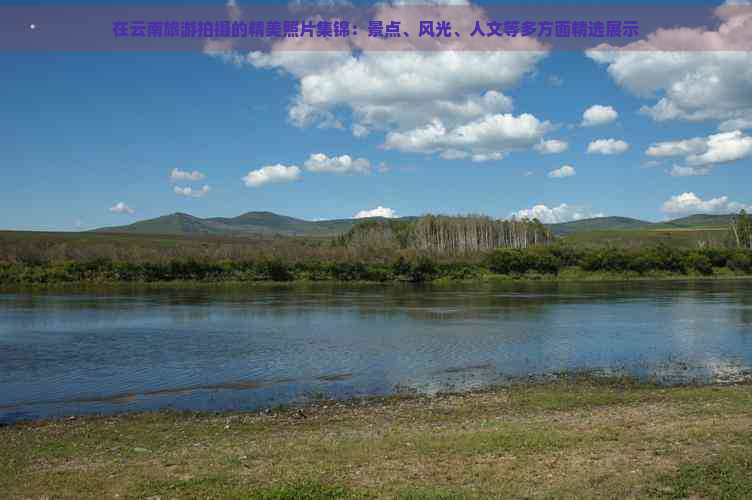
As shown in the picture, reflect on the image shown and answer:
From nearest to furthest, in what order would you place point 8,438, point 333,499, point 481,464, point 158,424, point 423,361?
1. point 333,499
2. point 481,464
3. point 8,438
4. point 158,424
5. point 423,361

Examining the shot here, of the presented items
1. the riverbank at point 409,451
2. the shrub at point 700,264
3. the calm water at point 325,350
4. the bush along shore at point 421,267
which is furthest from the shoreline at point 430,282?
the riverbank at point 409,451

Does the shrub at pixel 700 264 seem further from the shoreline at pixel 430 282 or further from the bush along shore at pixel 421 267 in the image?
the shoreline at pixel 430 282

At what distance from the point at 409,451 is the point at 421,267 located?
135017 millimetres

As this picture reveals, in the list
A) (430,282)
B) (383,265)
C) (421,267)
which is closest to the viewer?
(430,282)

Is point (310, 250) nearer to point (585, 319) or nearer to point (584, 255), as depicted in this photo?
point (584, 255)

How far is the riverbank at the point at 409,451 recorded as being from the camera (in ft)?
41.9

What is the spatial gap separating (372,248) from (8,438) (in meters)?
161

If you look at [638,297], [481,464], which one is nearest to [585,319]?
[638,297]

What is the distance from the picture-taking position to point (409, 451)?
15852 millimetres

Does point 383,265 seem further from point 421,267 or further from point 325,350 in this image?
point 325,350

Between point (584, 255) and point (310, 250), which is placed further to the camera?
point (310, 250)

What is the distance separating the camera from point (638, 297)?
89000mm

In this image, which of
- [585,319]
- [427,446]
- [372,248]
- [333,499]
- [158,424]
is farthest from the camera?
[372,248]

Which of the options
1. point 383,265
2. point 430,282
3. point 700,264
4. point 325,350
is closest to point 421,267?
point 430,282
